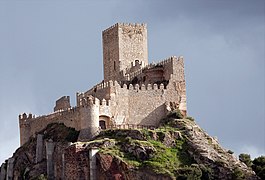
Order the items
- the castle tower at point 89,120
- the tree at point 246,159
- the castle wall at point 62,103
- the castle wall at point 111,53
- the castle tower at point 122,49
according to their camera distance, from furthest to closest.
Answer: the castle wall at point 62,103 < the castle wall at point 111,53 < the castle tower at point 122,49 < the tree at point 246,159 < the castle tower at point 89,120

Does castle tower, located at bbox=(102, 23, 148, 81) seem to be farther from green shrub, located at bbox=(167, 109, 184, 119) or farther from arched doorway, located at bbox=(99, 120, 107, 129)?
arched doorway, located at bbox=(99, 120, 107, 129)

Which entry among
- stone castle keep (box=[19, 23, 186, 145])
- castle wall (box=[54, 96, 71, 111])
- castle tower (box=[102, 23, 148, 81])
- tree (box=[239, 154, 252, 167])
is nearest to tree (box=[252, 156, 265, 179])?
tree (box=[239, 154, 252, 167])

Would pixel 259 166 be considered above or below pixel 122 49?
below

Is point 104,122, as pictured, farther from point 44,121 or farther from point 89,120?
point 44,121

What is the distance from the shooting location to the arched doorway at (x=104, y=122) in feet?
331

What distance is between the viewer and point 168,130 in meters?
98.5

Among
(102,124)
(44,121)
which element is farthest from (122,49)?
(102,124)

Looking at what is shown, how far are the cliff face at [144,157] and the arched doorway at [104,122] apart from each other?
2320mm

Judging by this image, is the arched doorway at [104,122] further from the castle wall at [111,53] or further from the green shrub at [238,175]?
the green shrub at [238,175]

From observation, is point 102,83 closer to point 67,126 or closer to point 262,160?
point 67,126

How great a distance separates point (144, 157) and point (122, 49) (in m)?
19.1

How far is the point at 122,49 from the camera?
110 meters

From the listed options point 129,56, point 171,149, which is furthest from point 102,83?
point 171,149

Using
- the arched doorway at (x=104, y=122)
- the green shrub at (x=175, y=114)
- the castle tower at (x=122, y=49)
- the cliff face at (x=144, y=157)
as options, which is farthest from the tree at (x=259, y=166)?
the castle tower at (x=122, y=49)
